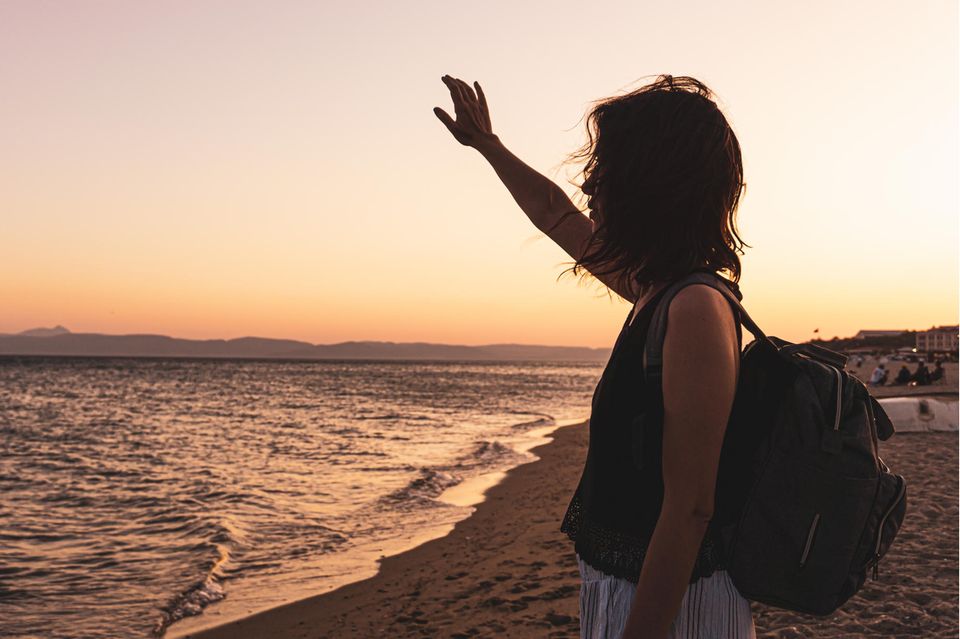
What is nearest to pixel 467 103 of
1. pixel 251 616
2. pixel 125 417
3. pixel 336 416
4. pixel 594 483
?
pixel 594 483

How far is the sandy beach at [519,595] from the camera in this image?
543 cm

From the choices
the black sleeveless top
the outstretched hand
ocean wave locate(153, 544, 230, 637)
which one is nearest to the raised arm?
the outstretched hand

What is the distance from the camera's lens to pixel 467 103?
7.31ft

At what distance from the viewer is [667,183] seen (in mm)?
1423

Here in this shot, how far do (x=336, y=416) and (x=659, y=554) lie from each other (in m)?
30.4

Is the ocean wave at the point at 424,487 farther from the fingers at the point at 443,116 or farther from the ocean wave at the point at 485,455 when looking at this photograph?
the fingers at the point at 443,116

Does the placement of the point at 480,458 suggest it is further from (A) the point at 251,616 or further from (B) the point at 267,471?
(A) the point at 251,616

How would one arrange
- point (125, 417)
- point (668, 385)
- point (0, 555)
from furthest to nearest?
point (125, 417) → point (0, 555) → point (668, 385)

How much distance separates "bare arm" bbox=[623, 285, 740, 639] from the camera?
127cm

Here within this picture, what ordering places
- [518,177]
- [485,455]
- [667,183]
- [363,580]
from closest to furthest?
[667,183]
[518,177]
[363,580]
[485,455]

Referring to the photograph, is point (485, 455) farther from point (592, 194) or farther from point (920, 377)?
point (920, 377)

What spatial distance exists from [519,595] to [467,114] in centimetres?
534

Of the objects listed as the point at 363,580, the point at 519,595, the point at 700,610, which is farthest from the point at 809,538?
the point at 363,580

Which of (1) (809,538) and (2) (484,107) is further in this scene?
(2) (484,107)
